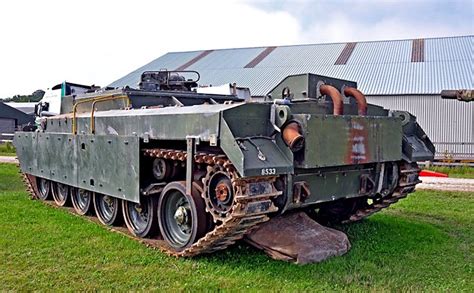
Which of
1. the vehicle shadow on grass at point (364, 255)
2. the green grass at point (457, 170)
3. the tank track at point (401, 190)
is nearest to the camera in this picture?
the vehicle shadow on grass at point (364, 255)

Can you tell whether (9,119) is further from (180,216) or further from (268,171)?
(268,171)

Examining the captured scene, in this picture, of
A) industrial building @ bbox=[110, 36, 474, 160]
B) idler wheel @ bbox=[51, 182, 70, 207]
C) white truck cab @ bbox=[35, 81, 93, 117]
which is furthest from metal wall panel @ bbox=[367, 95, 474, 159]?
idler wheel @ bbox=[51, 182, 70, 207]

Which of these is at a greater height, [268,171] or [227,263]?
[268,171]

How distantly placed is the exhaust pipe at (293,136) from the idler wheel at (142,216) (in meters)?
2.17

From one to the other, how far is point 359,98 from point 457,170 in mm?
14483

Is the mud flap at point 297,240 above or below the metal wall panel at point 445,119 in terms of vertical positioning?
below

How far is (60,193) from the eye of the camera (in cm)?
976

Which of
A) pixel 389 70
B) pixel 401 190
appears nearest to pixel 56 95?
pixel 401 190

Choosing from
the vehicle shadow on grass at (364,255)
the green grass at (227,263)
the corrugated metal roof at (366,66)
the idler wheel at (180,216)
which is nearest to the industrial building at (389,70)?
the corrugated metal roof at (366,66)

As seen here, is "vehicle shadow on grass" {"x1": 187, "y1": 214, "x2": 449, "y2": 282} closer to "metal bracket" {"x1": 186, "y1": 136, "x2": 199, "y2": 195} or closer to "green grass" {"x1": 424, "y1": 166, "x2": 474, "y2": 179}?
"metal bracket" {"x1": 186, "y1": 136, "x2": 199, "y2": 195}

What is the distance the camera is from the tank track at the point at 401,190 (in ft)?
23.9

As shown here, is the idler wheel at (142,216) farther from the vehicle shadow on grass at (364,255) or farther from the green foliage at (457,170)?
the green foliage at (457,170)

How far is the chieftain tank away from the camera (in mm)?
5375

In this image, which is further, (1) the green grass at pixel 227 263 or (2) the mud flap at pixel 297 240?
(2) the mud flap at pixel 297 240
